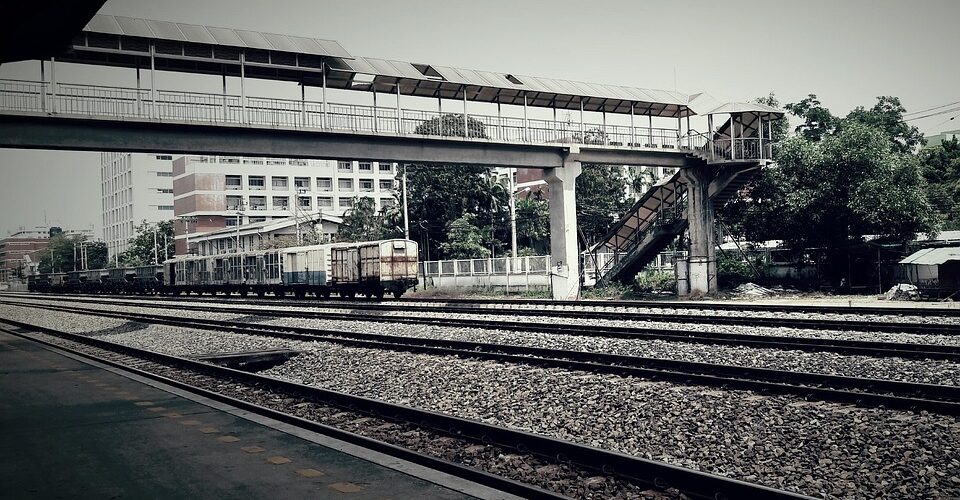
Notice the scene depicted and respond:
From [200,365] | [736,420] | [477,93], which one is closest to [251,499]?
[736,420]

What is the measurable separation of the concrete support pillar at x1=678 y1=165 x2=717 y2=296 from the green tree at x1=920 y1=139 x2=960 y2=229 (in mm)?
18100

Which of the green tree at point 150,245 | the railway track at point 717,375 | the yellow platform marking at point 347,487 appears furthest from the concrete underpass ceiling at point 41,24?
the green tree at point 150,245

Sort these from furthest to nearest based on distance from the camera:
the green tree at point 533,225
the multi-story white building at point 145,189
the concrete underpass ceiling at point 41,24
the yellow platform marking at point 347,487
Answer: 1. the multi-story white building at point 145,189
2. the green tree at point 533,225
3. the concrete underpass ceiling at point 41,24
4. the yellow platform marking at point 347,487

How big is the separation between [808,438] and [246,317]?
23833mm

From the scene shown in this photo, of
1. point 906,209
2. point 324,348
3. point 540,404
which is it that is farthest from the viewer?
point 906,209

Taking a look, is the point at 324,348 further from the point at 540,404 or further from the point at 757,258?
the point at 757,258

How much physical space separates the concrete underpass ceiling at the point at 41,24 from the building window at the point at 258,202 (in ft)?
314

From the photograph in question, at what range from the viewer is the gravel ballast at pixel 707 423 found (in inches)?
251

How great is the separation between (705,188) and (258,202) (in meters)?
78.1

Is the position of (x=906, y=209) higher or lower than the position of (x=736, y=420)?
higher

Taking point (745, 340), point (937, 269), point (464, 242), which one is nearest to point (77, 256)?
point (464, 242)

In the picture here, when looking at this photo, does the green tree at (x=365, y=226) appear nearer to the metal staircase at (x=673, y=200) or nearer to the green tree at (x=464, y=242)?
the green tree at (x=464, y=242)

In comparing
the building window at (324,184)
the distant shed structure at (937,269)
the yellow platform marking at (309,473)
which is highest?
the building window at (324,184)

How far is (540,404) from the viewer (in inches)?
380
